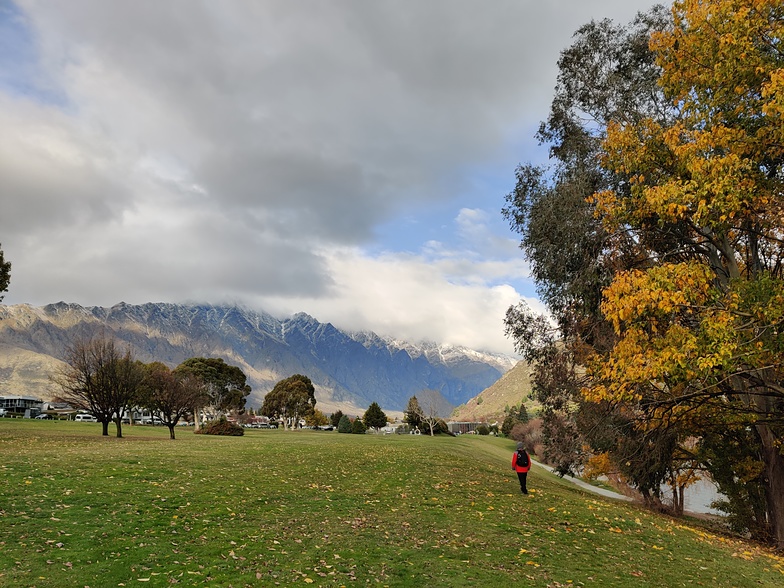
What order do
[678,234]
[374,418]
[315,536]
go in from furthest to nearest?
[374,418]
[678,234]
[315,536]

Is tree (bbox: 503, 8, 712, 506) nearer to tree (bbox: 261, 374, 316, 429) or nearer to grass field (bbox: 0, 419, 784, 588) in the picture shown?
grass field (bbox: 0, 419, 784, 588)

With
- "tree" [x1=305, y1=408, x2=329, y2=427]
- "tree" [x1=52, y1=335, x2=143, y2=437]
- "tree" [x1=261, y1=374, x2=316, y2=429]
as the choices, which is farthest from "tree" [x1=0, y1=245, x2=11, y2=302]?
"tree" [x1=305, y1=408, x2=329, y2=427]

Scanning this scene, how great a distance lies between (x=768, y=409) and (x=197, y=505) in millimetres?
18254

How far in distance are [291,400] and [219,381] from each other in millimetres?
19340

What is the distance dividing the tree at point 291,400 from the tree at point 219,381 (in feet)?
35.2

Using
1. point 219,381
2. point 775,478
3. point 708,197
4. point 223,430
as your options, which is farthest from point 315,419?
point 708,197

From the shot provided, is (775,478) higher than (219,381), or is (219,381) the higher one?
(219,381)

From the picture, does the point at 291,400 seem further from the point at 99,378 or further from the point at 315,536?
the point at 315,536

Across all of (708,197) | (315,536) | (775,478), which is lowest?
(315,536)

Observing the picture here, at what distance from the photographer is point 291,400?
110250 mm

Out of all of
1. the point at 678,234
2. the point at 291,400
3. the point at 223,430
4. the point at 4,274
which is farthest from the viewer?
the point at 291,400

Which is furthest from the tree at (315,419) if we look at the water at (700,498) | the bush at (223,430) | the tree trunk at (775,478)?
the tree trunk at (775,478)

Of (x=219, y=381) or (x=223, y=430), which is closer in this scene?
(x=223, y=430)

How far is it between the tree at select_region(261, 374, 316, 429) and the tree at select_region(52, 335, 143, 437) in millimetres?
66586
